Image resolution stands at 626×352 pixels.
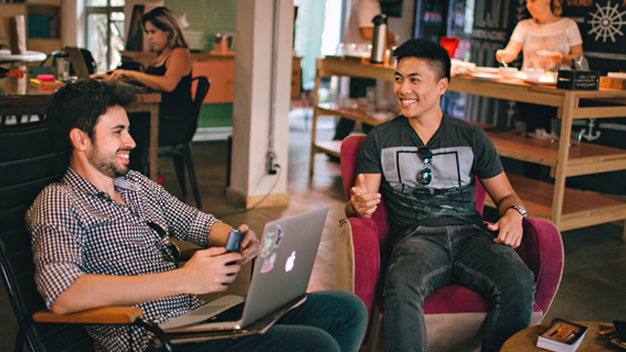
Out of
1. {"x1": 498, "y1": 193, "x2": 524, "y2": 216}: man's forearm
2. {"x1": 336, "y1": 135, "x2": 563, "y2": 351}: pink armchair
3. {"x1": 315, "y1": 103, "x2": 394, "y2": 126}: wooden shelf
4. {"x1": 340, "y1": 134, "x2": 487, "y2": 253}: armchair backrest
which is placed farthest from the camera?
{"x1": 315, "y1": 103, "x2": 394, "y2": 126}: wooden shelf

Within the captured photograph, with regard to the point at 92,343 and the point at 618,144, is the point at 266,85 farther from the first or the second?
the point at 618,144

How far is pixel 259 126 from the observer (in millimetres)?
4348

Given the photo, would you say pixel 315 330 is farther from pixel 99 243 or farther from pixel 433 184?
pixel 433 184

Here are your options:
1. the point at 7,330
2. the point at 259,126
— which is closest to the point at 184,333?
the point at 7,330

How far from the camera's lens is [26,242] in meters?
1.69

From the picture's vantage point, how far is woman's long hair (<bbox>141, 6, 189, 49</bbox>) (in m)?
4.18

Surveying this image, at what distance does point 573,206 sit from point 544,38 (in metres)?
1.46

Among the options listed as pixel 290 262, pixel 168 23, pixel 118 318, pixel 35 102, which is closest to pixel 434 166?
pixel 290 262

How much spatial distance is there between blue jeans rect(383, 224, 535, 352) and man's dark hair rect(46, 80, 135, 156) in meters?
1.08

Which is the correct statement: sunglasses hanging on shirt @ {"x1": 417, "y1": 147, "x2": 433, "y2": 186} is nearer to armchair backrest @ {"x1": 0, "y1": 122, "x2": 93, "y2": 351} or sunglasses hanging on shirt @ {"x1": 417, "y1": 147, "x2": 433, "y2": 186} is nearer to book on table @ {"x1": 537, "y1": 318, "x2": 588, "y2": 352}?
book on table @ {"x1": 537, "y1": 318, "x2": 588, "y2": 352}

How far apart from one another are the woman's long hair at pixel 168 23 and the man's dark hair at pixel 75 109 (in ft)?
8.64

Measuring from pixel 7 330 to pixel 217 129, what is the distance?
4.98 m

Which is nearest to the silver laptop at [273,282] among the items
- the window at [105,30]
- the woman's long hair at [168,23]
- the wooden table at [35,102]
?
the wooden table at [35,102]

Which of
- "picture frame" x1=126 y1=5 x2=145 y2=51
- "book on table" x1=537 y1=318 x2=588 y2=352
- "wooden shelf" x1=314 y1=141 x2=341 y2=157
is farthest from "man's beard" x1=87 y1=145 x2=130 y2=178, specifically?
"picture frame" x1=126 y1=5 x2=145 y2=51
